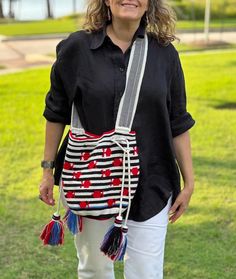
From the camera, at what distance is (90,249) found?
7.89 feet

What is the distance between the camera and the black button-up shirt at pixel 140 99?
2.18 metres

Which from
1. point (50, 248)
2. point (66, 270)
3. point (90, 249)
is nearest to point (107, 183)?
point (90, 249)

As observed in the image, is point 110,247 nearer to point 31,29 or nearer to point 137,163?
point 137,163

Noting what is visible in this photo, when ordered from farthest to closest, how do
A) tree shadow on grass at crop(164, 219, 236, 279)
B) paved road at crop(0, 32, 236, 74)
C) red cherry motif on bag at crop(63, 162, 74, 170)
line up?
paved road at crop(0, 32, 236, 74) → tree shadow on grass at crop(164, 219, 236, 279) → red cherry motif on bag at crop(63, 162, 74, 170)

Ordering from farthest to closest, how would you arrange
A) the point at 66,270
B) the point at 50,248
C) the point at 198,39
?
the point at 198,39
the point at 50,248
the point at 66,270

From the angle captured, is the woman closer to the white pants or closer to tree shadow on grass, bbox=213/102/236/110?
the white pants

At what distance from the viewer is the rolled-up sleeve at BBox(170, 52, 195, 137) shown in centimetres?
228

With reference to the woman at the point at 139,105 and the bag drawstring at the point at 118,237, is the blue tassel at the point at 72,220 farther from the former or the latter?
the bag drawstring at the point at 118,237

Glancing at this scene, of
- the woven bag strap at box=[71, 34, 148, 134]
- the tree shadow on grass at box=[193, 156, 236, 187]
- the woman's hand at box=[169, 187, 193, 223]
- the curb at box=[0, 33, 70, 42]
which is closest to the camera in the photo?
the woven bag strap at box=[71, 34, 148, 134]

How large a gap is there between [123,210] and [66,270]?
1263 mm

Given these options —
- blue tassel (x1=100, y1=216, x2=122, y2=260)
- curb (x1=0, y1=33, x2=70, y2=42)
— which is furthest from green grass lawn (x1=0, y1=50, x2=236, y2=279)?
curb (x1=0, y1=33, x2=70, y2=42)

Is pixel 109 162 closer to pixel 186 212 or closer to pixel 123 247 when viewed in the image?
pixel 123 247

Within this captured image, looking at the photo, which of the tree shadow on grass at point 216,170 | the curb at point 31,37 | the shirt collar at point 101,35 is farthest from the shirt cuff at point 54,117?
the curb at point 31,37

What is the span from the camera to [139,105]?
86.2 inches
